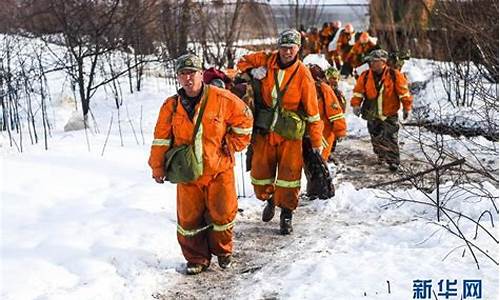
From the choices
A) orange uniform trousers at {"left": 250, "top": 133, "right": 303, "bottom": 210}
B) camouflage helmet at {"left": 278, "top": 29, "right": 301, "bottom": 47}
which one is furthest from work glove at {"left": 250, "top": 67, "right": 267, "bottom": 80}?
orange uniform trousers at {"left": 250, "top": 133, "right": 303, "bottom": 210}

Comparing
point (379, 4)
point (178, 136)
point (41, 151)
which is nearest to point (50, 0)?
point (41, 151)

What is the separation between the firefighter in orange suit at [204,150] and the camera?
15.6 feet

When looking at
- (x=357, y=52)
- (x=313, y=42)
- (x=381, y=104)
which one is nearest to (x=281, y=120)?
(x=381, y=104)

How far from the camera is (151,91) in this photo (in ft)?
44.8

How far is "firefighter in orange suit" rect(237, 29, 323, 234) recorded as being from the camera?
5737 millimetres

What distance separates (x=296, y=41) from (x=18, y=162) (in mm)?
3768

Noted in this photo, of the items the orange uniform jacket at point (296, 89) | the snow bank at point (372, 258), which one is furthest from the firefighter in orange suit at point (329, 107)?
the orange uniform jacket at point (296, 89)

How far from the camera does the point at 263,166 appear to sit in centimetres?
606

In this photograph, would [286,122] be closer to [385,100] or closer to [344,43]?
[385,100]

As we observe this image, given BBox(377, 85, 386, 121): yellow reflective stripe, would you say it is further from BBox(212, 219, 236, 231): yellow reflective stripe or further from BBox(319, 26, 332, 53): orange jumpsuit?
BBox(319, 26, 332, 53): orange jumpsuit

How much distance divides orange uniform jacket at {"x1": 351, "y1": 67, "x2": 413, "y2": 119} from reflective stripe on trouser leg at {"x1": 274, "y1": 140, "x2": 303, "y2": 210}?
10.2ft

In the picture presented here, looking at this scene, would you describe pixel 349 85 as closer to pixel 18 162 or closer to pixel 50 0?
pixel 50 0

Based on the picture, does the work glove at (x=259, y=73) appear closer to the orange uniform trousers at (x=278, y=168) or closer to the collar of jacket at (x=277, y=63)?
the collar of jacket at (x=277, y=63)

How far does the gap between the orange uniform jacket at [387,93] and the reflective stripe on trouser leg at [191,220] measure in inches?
170
